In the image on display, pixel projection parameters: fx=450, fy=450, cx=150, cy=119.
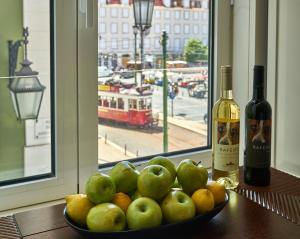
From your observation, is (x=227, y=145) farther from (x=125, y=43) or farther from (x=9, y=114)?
(x=9, y=114)

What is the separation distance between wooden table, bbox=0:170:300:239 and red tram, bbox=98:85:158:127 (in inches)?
21.0

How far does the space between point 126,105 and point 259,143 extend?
0.58 m

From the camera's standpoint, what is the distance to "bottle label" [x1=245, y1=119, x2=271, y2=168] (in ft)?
4.29

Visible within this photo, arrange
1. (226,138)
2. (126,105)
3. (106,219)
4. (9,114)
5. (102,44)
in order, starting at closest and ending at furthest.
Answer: (106,219) < (226,138) < (9,114) < (102,44) < (126,105)

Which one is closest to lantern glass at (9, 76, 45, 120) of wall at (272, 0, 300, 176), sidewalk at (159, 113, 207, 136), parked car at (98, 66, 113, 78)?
parked car at (98, 66, 113, 78)

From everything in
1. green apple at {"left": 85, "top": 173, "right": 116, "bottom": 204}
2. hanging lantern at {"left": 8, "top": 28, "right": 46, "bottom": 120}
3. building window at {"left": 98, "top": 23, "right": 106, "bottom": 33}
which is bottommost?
green apple at {"left": 85, "top": 173, "right": 116, "bottom": 204}

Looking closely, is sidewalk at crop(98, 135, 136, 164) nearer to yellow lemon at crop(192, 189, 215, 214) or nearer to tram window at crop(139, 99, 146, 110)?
tram window at crop(139, 99, 146, 110)

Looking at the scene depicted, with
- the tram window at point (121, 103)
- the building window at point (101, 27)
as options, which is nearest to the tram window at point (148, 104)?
the tram window at point (121, 103)

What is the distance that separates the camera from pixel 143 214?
3.04 ft

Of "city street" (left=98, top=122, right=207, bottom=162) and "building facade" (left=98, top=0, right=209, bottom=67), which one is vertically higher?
"building facade" (left=98, top=0, right=209, bottom=67)

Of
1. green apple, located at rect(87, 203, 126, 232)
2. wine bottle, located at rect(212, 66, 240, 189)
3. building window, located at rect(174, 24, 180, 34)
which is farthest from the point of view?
building window, located at rect(174, 24, 180, 34)

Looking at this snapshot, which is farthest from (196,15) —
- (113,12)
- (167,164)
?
(167,164)

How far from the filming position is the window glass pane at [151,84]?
1623 mm

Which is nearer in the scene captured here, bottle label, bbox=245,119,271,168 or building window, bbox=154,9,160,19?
bottle label, bbox=245,119,271,168
